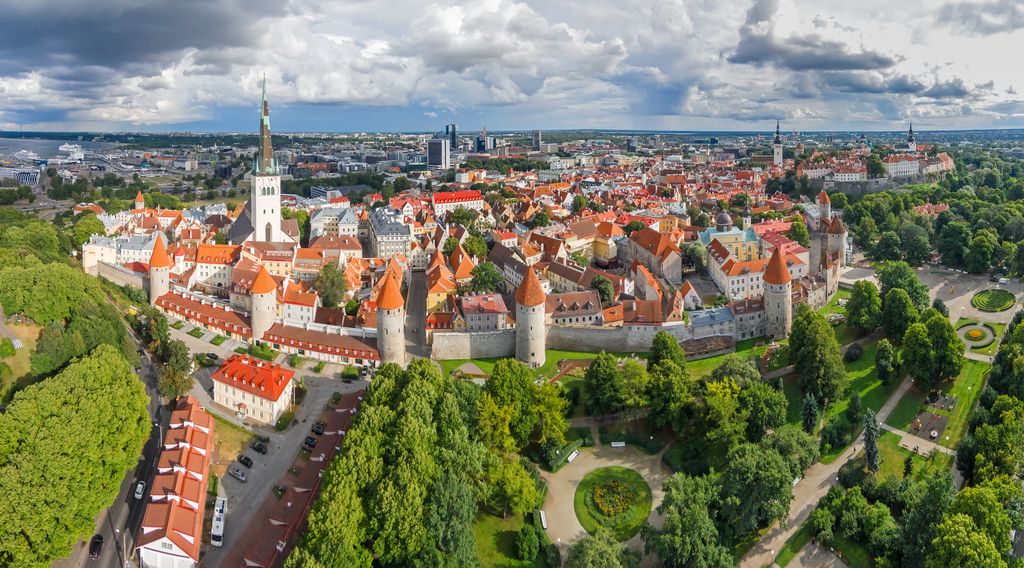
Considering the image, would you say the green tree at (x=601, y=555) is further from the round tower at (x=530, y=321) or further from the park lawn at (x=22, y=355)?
the park lawn at (x=22, y=355)

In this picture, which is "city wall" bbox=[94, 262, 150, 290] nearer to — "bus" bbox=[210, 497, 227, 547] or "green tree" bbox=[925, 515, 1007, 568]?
"bus" bbox=[210, 497, 227, 547]

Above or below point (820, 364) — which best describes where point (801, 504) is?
below

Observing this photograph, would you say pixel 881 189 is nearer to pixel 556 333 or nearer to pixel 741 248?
pixel 741 248

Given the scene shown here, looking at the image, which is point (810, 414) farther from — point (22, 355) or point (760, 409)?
point (22, 355)

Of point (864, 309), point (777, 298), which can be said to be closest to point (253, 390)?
point (777, 298)

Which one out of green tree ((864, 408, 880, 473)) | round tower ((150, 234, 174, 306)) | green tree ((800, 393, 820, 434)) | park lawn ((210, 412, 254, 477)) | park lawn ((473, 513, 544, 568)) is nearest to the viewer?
park lawn ((473, 513, 544, 568))

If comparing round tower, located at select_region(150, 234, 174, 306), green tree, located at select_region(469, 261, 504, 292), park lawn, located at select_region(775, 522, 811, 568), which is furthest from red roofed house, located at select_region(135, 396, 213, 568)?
park lawn, located at select_region(775, 522, 811, 568)

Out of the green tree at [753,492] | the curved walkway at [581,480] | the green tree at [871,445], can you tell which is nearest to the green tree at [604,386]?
the curved walkway at [581,480]
